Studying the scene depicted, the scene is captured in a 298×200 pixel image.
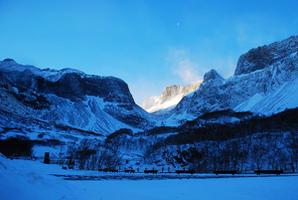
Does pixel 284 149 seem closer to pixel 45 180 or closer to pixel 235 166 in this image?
pixel 235 166

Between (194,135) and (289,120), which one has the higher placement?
(289,120)

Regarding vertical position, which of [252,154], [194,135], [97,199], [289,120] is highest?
[289,120]

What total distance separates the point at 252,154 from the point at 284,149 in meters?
11.7

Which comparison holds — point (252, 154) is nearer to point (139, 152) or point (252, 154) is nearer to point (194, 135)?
point (194, 135)

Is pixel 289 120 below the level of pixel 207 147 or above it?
above

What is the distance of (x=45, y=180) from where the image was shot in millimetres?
22750

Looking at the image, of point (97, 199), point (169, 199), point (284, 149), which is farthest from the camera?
point (284, 149)

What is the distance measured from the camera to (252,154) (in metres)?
119

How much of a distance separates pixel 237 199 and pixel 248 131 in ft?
481

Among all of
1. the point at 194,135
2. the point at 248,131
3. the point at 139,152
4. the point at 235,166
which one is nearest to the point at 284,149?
the point at 235,166

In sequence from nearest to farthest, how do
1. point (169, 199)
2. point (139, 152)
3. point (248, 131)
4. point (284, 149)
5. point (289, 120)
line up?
point (169, 199)
point (284, 149)
point (248, 131)
point (289, 120)
point (139, 152)

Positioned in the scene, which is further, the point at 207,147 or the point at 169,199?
the point at 207,147

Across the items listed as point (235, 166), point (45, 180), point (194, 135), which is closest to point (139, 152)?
point (194, 135)

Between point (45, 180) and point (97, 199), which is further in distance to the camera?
point (45, 180)
